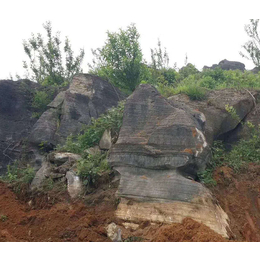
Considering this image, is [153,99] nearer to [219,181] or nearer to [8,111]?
[219,181]

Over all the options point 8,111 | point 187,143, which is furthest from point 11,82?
point 187,143

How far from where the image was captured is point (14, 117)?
12.1 meters

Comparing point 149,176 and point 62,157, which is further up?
point 62,157

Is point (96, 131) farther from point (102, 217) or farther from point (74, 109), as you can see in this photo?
point (102, 217)

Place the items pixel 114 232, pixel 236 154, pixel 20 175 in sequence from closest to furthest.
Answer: pixel 114 232
pixel 236 154
pixel 20 175

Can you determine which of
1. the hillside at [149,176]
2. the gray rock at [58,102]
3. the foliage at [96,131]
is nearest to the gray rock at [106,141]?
the hillside at [149,176]

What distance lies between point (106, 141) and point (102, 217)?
2.56 meters

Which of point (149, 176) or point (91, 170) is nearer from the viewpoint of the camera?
point (149, 176)

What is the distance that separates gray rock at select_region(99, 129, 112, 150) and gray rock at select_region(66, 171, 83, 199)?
4.12 feet

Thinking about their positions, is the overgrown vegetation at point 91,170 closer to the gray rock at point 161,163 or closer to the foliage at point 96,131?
the gray rock at point 161,163

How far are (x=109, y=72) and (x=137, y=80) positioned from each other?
1292 mm

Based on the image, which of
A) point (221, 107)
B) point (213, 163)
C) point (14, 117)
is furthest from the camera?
point (14, 117)

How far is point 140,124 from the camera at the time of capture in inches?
293

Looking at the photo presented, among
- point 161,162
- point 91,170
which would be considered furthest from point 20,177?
point 161,162
